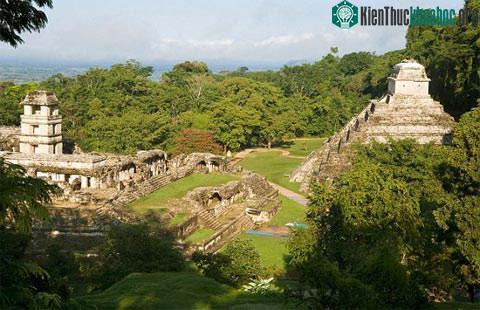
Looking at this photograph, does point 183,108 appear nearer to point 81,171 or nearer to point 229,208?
point 81,171

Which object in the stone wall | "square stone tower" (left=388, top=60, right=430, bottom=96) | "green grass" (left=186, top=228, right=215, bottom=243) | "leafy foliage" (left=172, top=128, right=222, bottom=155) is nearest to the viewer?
"green grass" (left=186, top=228, right=215, bottom=243)

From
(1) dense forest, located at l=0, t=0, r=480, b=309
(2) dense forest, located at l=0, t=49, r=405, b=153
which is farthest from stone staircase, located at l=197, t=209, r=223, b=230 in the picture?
(2) dense forest, located at l=0, t=49, r=405, b=153

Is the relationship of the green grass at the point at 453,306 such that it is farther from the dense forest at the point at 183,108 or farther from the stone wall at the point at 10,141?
the dense forest at the point at 183,108

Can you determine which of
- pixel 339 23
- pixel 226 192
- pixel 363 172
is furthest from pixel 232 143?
pixel 363 172

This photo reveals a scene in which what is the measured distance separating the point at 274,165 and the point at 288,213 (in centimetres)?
1524

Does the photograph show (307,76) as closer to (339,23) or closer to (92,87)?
(92,87)

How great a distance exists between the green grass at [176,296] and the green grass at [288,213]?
45.9ft

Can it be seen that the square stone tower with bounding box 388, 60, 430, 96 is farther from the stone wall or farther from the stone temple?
the stone wall

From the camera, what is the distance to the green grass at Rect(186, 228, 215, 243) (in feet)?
92.7

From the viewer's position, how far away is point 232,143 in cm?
5284

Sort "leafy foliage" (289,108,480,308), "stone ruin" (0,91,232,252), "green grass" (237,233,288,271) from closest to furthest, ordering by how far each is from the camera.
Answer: "leafy foliage" (289,108,480,308) < "green grass" (237,233,288,271) < "stone ruin" (0,91,232,252)

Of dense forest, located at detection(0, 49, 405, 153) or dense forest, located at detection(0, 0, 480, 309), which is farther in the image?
dense forest, located at detection(0, 49, 405, 153)

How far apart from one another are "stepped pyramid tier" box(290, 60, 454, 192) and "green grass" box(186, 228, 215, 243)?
10.2 meters

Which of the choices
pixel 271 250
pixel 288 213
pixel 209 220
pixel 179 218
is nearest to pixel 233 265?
pixel 271 250
